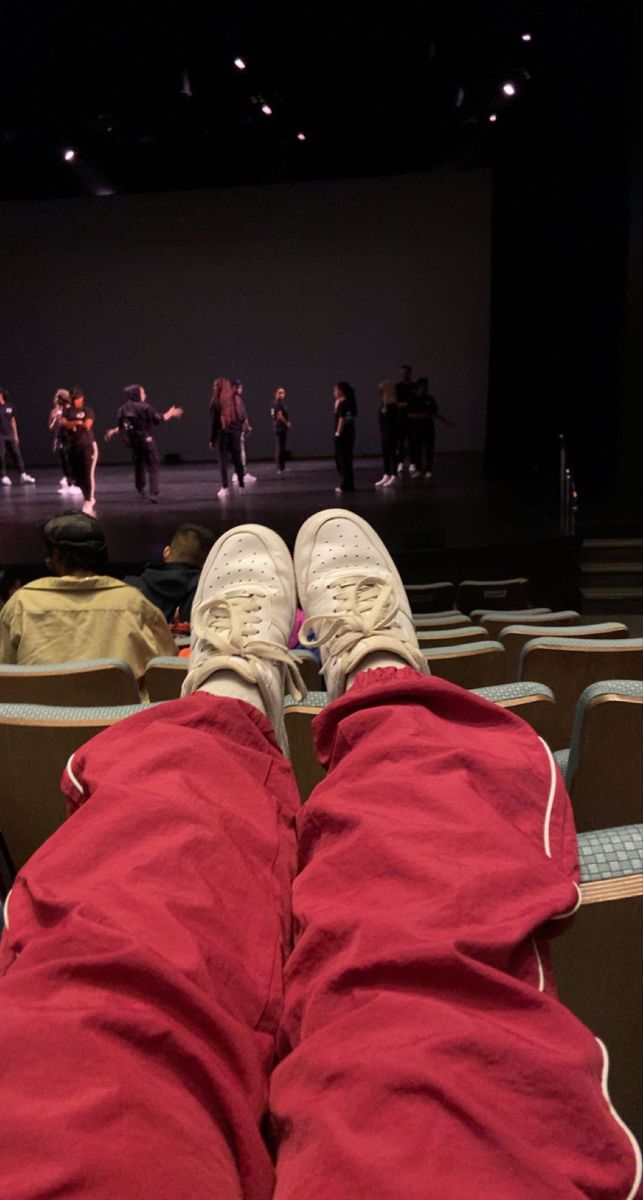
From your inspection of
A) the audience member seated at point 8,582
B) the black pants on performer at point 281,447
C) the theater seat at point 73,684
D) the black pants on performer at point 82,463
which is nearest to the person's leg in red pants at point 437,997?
the theater seat at point 73,684

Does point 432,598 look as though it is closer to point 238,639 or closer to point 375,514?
point 375,514

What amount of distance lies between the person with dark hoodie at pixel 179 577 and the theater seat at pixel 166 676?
1.30 metres

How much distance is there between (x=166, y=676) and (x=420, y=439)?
837cm

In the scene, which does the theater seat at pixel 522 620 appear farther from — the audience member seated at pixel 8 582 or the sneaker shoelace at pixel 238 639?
the audience member seated at pixel 8 582

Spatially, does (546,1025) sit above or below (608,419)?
below

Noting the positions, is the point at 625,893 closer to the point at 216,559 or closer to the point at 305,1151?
the point at 305,1151

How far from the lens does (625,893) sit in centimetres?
77

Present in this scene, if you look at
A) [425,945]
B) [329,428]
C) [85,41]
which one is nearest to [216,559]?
[425,945]

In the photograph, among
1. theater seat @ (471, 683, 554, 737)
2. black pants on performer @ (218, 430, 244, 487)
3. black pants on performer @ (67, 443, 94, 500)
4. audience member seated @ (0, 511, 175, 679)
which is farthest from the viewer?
black pants on performer @ (218, 430, 244, 487)

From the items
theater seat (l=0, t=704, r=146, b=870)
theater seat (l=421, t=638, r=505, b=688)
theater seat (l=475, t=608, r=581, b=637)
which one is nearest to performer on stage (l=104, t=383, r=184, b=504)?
theater seat (l=475, t=608, r=581, b=637)

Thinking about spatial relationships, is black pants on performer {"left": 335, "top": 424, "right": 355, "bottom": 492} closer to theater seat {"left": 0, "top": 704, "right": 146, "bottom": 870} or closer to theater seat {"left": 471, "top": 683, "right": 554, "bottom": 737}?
theater seat {"left": 471, "top": 683, "right": 554, "bottom": 737}

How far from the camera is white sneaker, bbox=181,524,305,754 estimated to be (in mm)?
1350

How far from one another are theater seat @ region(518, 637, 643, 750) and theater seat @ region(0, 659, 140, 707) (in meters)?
0.97

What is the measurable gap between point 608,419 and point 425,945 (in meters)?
7.54
